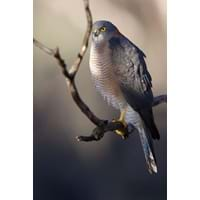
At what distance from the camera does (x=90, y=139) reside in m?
1.47

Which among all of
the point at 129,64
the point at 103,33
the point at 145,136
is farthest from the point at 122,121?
the point at 103,33

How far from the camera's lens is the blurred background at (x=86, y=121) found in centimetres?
147

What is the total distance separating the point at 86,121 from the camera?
1.47 metres

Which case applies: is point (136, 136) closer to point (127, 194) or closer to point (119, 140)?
point (119, 140)

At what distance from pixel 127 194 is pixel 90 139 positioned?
24 centimetres

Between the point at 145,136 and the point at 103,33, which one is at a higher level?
the point at 103,33

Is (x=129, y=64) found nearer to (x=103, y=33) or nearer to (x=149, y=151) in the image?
(x=103, y=33)

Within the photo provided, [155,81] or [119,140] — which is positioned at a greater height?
[155,81]

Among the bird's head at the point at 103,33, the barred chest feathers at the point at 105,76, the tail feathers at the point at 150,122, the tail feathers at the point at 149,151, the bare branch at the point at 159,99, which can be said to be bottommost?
the tail feathers at the point at 149,151

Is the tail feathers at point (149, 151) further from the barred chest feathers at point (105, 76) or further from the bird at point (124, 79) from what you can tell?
the barred chest feathers at point (105, 76)

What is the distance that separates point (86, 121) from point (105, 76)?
18 centimetres

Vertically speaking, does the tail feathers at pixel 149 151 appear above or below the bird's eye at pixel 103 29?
below

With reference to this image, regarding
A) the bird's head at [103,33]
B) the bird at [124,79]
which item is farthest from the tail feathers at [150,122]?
the bird's head at [103,33]
